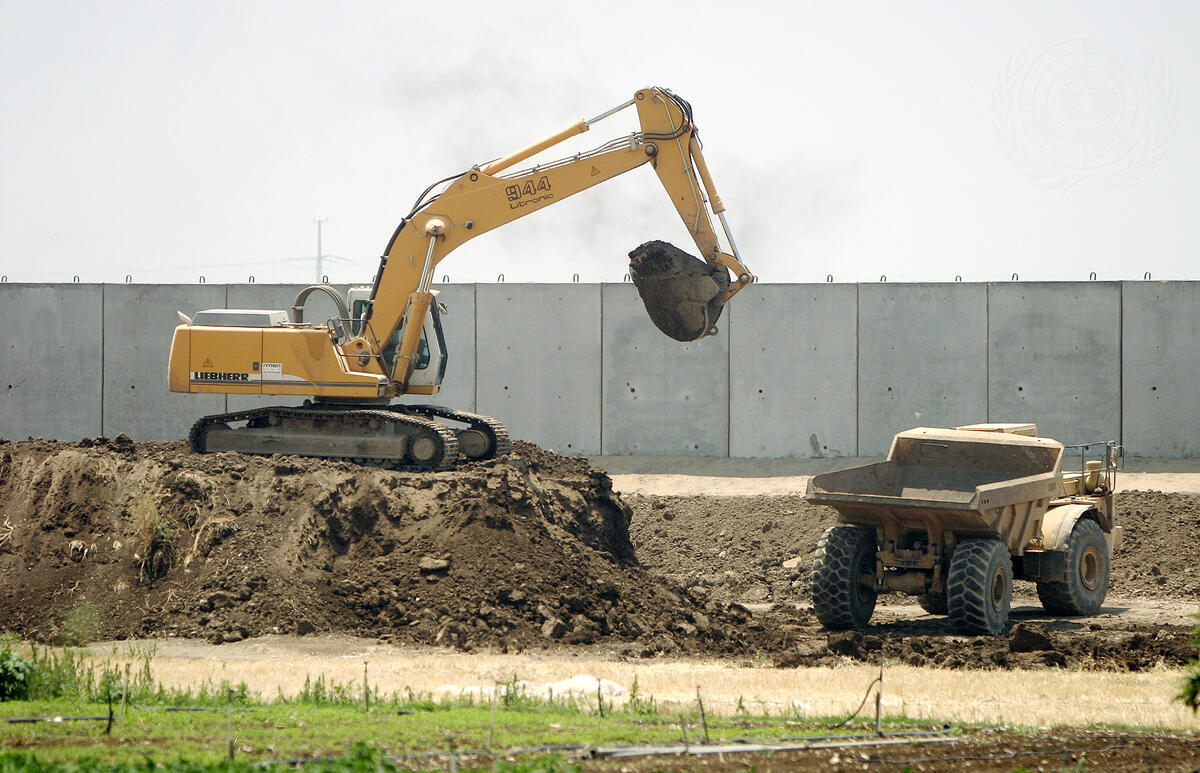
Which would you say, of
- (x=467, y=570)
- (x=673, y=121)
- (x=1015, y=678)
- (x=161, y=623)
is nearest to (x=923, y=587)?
(x=1015, y=678)

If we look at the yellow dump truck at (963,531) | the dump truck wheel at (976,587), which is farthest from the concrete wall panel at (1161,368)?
the dump truck wheel at (976,587)

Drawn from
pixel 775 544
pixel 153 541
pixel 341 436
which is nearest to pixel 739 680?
pixel 153 541

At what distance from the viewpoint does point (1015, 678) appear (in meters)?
11.0

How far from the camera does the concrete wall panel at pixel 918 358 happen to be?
2453cm

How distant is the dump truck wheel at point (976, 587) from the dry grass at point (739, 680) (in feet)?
4.78

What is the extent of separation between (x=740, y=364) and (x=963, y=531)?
40.1 ft

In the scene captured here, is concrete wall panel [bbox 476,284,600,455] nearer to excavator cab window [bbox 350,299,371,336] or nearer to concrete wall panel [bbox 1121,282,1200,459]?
excavator cab window [bbox 350,299,371,336]

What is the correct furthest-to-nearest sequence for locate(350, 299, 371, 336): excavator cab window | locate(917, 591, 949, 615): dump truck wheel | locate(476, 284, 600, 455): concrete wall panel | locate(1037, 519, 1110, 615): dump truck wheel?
locate(476, 284, 600, 455): concrete wall panel
locate(350, 299, 371, 336): excavator cab window
locate(917, 591, 949, 615): dump truck wheel
locate(1037, 519, 1110, 615): dump truck wheel

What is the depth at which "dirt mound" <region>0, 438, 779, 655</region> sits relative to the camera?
13.4 metres

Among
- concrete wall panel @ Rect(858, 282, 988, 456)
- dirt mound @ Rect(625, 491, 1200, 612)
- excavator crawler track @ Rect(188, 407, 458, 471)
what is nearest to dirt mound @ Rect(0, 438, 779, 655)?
excavator crawler track @ Rect(188, 407, 458, 471)

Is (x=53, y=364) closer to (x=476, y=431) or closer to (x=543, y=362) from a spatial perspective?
(x=543, y=362)

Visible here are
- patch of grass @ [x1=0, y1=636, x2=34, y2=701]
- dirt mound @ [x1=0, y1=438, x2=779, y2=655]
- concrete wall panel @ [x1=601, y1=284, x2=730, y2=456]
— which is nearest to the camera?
patch of grass @ [x1=0, y1=636, x2=34, y2=701]

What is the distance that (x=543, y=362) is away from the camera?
2602cm

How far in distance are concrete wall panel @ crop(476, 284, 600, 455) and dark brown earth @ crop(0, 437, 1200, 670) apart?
340 inches
